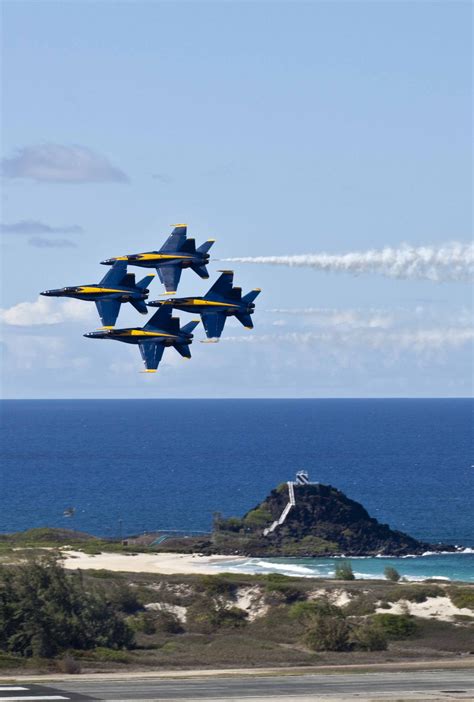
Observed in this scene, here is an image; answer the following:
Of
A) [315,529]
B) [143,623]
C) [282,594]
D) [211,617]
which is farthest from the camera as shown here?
[315,529]

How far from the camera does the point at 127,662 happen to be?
68.4 metres

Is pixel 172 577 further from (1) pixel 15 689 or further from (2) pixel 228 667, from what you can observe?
(1) pixel 15 689

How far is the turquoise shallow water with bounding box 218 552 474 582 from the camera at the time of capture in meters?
119

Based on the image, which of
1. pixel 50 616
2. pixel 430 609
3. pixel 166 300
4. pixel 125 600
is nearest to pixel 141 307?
pixel 166 300

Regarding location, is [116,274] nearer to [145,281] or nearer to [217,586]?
[145,281]

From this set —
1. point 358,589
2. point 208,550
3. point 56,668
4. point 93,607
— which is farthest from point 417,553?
point 56,668

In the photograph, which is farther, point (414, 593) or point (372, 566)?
point (372, 566)

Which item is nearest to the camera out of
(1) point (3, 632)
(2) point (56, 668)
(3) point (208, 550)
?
(2) point (56, 668)

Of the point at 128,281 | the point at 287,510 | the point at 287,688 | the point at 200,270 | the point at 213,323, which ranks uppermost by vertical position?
the point at 200,270

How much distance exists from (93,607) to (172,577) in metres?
17.9

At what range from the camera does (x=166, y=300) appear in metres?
85.9

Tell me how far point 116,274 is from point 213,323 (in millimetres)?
6930

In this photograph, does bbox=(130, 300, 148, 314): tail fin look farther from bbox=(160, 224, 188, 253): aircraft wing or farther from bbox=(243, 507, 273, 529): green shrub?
bbox=(243, 507, 273, 529): green shrub

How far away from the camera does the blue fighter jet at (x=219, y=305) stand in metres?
84.6
